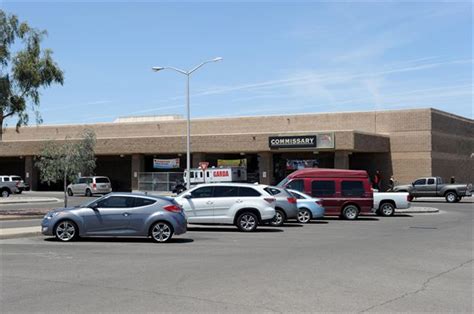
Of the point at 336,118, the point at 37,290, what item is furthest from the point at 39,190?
the point at 37,290

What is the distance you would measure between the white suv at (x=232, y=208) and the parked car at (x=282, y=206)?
207 centimetres

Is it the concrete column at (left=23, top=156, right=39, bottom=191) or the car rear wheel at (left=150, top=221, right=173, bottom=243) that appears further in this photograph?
the concrete column at (left=23, top=156, right=39, bottom=191)

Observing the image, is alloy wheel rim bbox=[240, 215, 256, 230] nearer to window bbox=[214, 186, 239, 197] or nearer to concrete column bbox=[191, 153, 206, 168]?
window bbox=[214, 186, 239, 197]

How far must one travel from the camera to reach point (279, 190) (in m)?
23.1

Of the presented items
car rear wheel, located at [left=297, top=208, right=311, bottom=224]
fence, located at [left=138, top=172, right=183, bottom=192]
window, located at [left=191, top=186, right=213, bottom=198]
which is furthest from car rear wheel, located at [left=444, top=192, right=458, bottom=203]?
window, located at [left=191, top=186, right=213, bottom=198]

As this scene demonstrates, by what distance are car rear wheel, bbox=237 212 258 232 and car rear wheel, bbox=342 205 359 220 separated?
8119 millimetres

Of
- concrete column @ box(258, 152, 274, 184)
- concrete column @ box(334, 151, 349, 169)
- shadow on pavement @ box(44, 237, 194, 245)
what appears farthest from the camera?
concrete column @ box(258, 152, 274, 184)

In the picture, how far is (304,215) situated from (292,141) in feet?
82.9

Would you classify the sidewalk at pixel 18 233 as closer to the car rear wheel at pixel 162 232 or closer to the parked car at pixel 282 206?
the car rear wheel at pixel 162 232

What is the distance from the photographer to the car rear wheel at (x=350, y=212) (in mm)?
27188

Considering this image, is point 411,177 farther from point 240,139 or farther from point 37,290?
point 37,290

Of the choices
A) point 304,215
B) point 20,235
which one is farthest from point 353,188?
point 20,235

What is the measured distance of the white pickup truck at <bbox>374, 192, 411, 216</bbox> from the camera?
98.0ft

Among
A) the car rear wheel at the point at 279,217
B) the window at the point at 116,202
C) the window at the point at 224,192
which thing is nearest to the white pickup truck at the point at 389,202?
the car rear wheel at the point at 279,217
